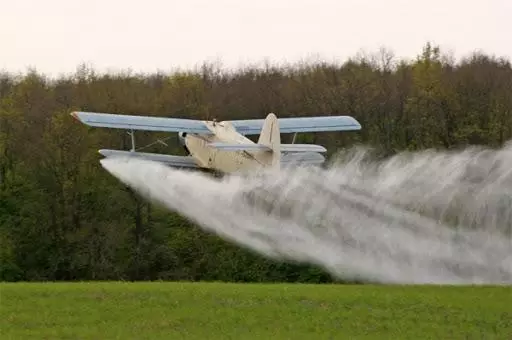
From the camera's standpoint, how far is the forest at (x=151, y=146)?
6406cm

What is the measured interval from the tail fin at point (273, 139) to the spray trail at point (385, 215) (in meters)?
0.65

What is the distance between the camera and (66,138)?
68.8 metres

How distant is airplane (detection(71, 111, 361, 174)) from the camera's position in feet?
140

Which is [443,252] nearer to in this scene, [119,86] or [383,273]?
[383,273]

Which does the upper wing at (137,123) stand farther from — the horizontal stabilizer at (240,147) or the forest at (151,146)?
the forest at (151,146)

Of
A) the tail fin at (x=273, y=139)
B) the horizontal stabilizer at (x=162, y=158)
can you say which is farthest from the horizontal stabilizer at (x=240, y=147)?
the horizontal stabilizer at (x=162, y=158)

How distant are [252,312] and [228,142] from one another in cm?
2234

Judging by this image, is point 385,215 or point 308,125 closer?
point 385,215

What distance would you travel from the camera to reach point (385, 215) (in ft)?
110

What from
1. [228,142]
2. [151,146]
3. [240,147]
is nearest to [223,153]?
[228,142]

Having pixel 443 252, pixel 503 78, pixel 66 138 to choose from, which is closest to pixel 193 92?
pixel 66 138

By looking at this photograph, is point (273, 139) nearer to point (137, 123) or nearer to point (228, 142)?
point (228, 142)

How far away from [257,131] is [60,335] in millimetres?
33766

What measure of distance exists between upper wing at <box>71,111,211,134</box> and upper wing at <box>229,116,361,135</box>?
4.32m
